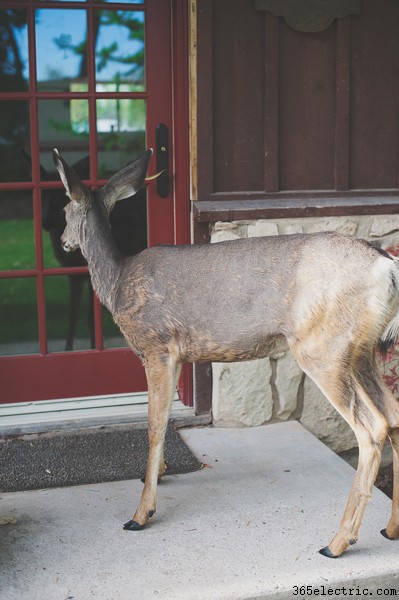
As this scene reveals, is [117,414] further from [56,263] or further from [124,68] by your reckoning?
[124,68]

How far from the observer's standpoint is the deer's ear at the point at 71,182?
3.78 m

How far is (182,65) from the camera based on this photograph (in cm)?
509

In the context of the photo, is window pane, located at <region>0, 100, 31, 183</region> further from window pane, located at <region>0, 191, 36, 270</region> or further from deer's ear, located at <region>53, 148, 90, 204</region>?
deer's ear, located at <region>53, 148, 90, 204</region>

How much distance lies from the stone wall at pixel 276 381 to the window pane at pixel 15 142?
3.92 ft

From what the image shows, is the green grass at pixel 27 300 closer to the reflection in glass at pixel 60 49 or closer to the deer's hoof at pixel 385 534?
the reflection in glass at pixel 60 49

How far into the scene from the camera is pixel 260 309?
3.73 meters

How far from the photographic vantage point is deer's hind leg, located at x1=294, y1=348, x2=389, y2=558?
11.7 ft

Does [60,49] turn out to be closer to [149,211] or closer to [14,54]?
[14,54]

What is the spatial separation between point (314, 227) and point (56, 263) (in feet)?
5.17

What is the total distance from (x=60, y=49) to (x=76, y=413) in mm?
2160

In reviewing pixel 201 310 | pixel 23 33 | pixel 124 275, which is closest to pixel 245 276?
pixel 201 310

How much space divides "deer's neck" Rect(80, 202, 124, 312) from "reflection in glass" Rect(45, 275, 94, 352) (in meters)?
1.23

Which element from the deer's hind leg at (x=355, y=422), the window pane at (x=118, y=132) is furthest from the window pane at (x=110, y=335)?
the deer's hind leg at (x=355, y=422)

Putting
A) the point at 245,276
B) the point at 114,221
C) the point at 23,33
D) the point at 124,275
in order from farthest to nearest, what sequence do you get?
the point at 114,221 → the point at 23,33 → the point at 124,275 → the point at 245,276
